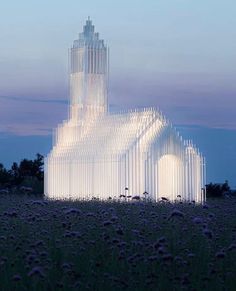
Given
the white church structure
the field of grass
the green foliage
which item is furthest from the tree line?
the field of grass

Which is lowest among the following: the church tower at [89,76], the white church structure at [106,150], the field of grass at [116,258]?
the field of grass at [116,258]

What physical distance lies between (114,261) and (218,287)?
3.71 feet

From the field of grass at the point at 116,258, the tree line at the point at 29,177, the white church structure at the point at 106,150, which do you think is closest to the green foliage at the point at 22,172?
the tree line at the point at 29,177

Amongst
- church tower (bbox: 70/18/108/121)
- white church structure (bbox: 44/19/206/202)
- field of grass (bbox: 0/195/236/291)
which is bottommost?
field of grass (bbox: 0/195/236/291)

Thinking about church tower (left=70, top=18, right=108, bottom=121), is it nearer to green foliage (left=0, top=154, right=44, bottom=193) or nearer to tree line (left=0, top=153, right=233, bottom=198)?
tree line (left=0, top=153, right=233, bottom=198)

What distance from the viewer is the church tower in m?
29.7

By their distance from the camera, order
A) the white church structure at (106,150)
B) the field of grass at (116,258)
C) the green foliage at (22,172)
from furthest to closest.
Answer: the green foliage at (22,172) → the white church structure at (106,150) → the field of grass at (116,258)

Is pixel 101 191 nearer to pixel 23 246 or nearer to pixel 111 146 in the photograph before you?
pixel 111 146

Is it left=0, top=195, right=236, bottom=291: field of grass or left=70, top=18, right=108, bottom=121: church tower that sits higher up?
left=70, top=18, right=108, bottom=121: church tower

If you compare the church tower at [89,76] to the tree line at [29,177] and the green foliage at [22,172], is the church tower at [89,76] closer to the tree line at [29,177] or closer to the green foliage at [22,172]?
the tree line at [29,177]

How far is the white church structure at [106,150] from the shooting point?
2583 cm

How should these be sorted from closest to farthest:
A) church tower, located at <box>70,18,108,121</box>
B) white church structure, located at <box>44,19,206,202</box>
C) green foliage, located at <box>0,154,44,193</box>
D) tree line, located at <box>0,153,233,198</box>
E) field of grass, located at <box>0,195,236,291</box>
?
field of grass, located at <box>0,195,236,291</box> → white church structure, located at <box>44,19,206,202</box> → church tower, located at <box>70,18,108,121</box> → tree line, located at <box>0,153,233,198</box> → green foliage, located at <box>0,154,44,193</box>

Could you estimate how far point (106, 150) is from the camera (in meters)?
26.2

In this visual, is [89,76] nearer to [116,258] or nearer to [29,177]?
[29,177]
